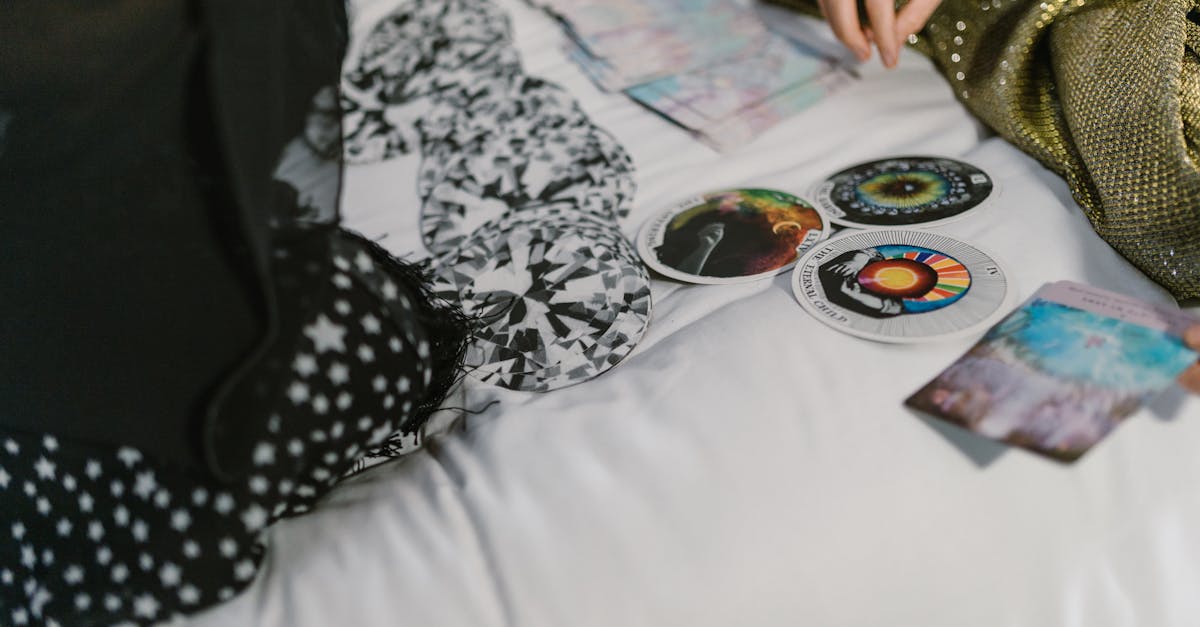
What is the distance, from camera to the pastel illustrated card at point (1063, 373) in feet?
1.62

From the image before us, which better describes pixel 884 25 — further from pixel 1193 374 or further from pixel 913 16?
pixel 1193 374

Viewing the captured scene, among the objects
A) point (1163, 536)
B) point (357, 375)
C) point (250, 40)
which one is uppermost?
point (250, 40)

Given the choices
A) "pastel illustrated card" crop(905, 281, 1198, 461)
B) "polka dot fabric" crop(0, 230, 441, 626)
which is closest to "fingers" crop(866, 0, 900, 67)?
"pastel illustrated card" crop(905, 281, 1198, 461)

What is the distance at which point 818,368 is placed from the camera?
0.53 meters

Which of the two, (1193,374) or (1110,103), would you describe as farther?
(1110,103)

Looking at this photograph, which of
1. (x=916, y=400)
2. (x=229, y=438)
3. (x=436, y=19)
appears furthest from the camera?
(x=436, y=19)

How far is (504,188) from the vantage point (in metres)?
0.79

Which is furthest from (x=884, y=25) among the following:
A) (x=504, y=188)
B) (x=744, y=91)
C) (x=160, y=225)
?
(x=160, y=225)

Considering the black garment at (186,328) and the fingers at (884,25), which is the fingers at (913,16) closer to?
the fingers at (884,25)

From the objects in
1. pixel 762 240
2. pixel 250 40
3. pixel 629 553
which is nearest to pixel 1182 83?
pixel 762 240

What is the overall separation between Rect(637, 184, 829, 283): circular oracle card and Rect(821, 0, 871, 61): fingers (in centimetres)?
21

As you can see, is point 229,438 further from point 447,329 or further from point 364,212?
point 364,212

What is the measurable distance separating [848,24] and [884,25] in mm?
42

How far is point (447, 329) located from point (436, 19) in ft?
1.95
